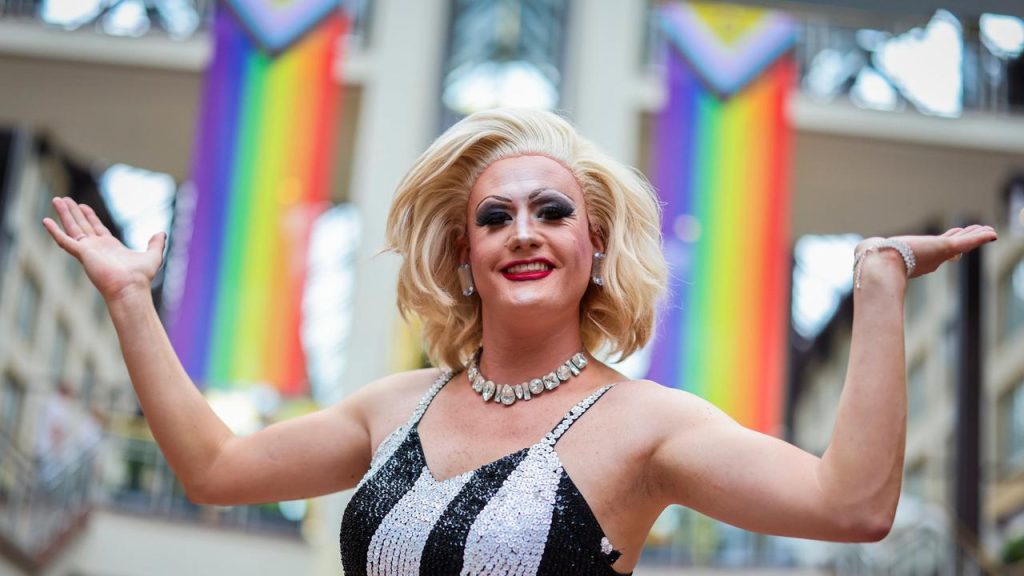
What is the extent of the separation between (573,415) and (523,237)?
0.27 metres

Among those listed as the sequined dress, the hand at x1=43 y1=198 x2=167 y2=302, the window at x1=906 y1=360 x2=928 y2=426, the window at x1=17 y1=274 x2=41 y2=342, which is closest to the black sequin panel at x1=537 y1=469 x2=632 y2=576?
the sequined dress

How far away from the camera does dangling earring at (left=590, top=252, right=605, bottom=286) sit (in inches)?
81.2

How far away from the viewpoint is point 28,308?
1934 centimetres

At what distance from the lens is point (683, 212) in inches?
380

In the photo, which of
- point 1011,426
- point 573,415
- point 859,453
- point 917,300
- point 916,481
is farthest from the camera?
point 917,300

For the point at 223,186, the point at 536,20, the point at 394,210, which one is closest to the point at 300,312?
the point at 223,186

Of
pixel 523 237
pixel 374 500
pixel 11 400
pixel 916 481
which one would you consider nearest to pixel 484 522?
pixel 374 500

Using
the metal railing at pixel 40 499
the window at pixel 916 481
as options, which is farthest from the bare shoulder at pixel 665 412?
the window at pixel 916 481

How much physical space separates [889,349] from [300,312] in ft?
28.3

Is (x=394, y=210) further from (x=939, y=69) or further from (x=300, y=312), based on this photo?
(x=939, y=69)

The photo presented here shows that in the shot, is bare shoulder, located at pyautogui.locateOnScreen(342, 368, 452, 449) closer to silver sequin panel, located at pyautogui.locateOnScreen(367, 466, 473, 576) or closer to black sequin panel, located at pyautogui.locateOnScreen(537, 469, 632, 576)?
silver sequin panel, located at pyautogui.locateOnScreen(367, 466, 473, 576)

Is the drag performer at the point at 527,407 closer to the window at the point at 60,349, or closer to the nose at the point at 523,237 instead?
the nose at the point at 523,237

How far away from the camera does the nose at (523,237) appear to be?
196 centimetres

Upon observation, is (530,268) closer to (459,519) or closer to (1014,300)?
(459,519)
